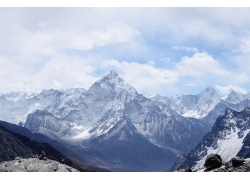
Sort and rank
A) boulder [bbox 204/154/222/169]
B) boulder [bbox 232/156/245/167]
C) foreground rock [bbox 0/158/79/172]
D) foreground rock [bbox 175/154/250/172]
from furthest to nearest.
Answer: foreground rock [bbox 0/158/79/172] < boulder [bbox 204/154/222/169] < boulder [bbox 232/156/245/167] < foreground rock [bbox 175/154/250/172]

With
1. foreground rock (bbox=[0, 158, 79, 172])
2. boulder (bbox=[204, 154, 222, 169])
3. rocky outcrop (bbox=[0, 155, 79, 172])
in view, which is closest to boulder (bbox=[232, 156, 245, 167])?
boulder (bbox=[204, 154, 222, 169])

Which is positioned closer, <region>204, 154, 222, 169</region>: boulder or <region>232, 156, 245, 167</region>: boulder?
<region>232, 156, 245, 167</region>: boulder

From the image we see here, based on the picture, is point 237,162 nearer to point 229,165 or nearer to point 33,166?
point 229,165

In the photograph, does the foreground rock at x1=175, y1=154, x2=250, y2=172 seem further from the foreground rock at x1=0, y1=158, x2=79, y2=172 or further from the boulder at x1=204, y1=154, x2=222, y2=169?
the foreground rock at x1=0, y1=158, x2=79, y2=172

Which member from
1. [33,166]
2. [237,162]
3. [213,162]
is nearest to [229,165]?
[237,162]

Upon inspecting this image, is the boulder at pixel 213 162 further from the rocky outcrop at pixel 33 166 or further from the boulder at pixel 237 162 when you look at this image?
the rocky outcrop at pixel 33 166

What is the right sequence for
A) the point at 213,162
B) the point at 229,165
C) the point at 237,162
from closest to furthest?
the point at 237,162
the point at 229,165
the point at 213,162

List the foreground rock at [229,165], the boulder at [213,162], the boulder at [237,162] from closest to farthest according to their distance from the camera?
1. the foreground rock at [229,165]
2. the boulder at [237,162]
3. the boulder at [213,162]

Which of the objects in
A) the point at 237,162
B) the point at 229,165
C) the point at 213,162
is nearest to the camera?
the point at 237,162

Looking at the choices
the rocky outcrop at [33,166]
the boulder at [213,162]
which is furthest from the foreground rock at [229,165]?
the rocky outcrop at [33,166]
